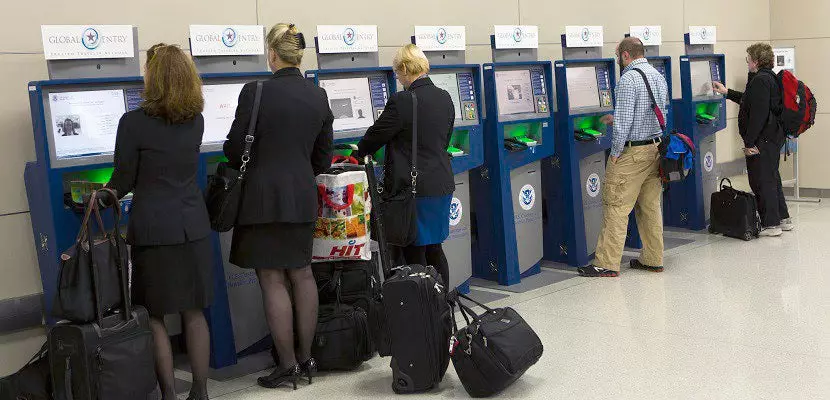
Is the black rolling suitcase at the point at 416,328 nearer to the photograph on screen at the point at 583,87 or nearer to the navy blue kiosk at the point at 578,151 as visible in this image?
the navy blue kiosk at the point at 578,151

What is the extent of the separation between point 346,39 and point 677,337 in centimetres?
227

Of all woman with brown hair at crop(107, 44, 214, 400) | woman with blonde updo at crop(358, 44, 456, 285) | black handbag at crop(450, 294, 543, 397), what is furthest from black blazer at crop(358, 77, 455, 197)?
woman with brown hair at crop(107, 44, 214, 400)

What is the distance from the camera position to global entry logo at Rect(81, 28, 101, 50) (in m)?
3.99

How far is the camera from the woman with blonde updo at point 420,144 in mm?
4527

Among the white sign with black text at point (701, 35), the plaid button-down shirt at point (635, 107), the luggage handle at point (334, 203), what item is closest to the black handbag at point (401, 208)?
the luggage handle at point (334, 203)

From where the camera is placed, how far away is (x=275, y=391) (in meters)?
4.06

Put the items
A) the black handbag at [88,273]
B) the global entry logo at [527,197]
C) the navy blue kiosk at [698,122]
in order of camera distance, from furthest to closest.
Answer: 1. the navy blue kiosk at [698,122]
2. the global entry logo at [527,197]
3. the black handbag at [88,273]

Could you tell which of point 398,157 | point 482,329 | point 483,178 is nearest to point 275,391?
point 482,329

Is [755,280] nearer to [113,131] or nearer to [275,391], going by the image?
[275,391]

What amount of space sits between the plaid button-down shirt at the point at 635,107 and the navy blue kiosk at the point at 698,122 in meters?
1.65

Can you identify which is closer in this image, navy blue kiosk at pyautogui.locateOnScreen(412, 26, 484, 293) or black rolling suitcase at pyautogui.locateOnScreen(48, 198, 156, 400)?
black rolling suitcase at pyautogui.locateOnScreen(48, 198, 156, 400)

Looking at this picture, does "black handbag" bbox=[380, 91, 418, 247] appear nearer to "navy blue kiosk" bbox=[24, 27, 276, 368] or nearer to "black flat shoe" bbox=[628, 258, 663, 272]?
"navy blue kiosk" bbox=[24, 27, 276, 368]

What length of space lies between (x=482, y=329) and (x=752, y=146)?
14.1ft

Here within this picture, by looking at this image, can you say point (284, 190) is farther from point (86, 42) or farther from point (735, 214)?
point (735, 214)
